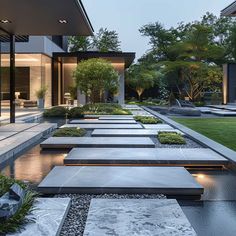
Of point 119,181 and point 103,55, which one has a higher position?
point 103,55

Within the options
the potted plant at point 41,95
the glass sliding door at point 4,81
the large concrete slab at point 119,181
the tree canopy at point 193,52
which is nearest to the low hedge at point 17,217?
the large concrete slab at point 119,181

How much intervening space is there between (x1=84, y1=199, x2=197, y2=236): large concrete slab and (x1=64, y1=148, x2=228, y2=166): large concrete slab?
248 centimetres

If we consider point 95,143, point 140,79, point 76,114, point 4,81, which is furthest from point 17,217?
point 140,79

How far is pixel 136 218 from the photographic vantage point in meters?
4.10

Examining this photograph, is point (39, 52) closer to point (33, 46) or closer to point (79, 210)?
point (33, 46)

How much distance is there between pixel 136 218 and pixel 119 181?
1551 mm

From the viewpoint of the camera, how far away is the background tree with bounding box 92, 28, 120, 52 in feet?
171

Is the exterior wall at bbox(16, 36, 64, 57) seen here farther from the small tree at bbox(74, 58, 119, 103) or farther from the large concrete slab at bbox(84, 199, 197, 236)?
the large concrete slab at bbox(84, 199, 197, 236)

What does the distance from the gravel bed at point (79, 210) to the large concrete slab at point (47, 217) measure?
0.22 feet

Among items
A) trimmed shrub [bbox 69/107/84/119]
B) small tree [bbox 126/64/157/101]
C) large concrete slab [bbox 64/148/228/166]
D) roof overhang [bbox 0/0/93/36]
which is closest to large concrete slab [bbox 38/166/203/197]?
large concrete slab [bbox 64/148/228/166]

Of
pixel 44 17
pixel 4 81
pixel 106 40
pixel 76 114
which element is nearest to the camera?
pixel 44 17

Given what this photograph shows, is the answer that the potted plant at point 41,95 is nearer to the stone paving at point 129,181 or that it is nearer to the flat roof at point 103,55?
the flat roof at point 103,55

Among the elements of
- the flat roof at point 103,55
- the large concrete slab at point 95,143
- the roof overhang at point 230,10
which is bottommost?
the large concrete slab at point 95,143

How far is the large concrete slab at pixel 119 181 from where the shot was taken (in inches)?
208
